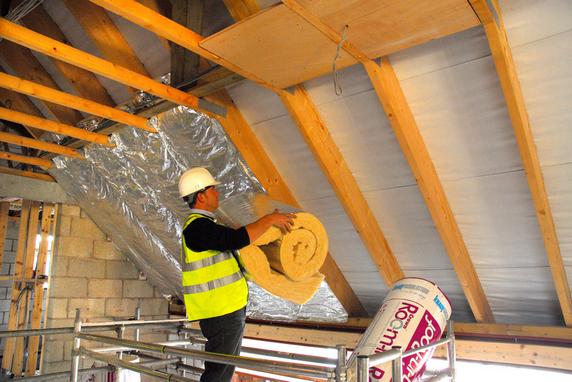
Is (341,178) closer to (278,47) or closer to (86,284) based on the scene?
(278,47)

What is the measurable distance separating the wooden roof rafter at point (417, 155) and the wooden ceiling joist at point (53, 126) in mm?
2326

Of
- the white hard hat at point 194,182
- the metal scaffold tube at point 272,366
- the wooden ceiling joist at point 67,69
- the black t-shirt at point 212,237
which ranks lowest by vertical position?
the metal scaffold tube at point 272,366

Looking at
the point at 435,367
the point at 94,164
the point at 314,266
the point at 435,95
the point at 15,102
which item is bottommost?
the point at 435,367

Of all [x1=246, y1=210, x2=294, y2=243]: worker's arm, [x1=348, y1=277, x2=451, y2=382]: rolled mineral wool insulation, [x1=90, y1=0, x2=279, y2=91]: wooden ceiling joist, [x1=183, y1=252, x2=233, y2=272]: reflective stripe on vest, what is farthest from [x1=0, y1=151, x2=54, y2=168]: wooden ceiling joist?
[x1=348, y1=277, x2=451, y2=382]: rolled mineral wool insulation

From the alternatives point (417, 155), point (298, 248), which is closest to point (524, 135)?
point (417, 155)

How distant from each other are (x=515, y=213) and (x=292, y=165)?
147 cm

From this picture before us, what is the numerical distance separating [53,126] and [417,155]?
2.61 metres

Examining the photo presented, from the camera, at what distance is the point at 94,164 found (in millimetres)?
4160

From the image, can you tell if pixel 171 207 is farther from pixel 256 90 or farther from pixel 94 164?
pixel 256 90

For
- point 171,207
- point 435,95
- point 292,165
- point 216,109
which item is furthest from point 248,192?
point 435,95

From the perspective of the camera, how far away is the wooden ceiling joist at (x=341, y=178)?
8.80ft

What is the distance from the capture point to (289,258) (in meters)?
2.07

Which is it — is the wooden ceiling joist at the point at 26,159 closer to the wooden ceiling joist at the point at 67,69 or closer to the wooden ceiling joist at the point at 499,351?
the wooden ceiling joist at the point at 67,69

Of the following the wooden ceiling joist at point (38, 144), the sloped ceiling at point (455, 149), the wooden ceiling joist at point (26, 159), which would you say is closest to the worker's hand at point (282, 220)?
the sloped ceiling at point (455, 149)
